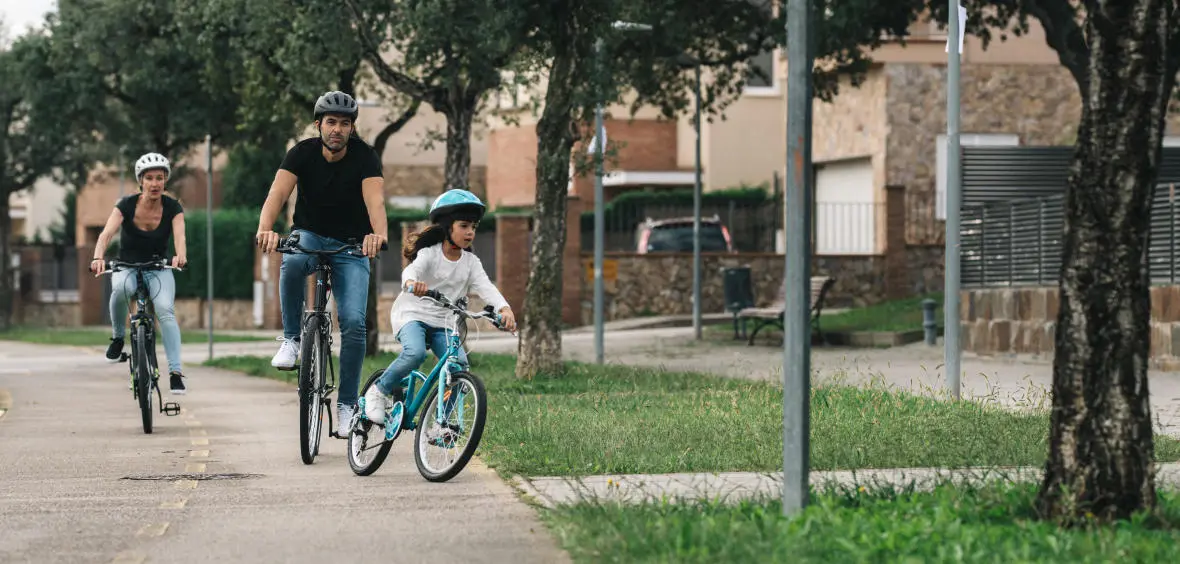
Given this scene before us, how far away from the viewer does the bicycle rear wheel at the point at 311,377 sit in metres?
10.1

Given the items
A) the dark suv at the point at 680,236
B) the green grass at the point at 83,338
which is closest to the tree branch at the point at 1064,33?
the dark suv at the point at 680,236

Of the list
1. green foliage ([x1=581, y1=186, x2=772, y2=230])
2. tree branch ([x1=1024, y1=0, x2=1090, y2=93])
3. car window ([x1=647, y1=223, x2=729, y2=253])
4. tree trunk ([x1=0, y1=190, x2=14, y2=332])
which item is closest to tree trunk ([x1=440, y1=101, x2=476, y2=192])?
tree branch ([x1=1024, y1=0, x2=1090, y2=93])

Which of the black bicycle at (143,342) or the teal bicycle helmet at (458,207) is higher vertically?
the teal bicycle helmet at (458,207)

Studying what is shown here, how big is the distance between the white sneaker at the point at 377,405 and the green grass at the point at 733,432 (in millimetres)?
671

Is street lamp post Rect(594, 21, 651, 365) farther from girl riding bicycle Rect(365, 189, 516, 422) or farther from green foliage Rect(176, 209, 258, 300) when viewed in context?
green foliage Rect(176, 209, 258, 300)

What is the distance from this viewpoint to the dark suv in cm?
3872

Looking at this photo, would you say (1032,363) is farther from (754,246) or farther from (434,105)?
(754,246)

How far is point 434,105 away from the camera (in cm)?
2277

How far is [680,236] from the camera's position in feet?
128

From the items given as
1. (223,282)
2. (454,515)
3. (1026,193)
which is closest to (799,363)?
(454,515)

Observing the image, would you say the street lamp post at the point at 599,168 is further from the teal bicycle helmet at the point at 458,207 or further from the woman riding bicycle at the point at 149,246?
the teal bicycle helmet at the point at 458,207

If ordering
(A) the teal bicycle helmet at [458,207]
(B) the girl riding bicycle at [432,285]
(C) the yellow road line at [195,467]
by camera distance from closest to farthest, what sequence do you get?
(A) the teal bicycle helmet at [458,207]
(B) the girl riding bicycle at [432,285]
(C) the yellow road line at [195,467]

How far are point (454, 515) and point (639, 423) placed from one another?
4.20 meters

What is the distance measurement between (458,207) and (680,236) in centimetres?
2938
